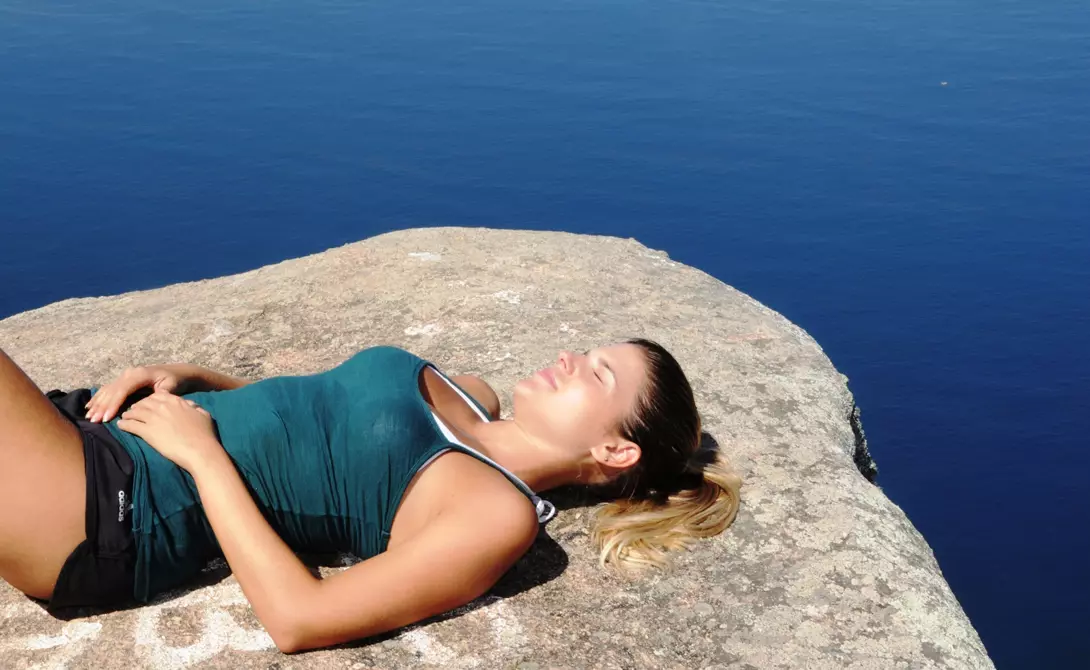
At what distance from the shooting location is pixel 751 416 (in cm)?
438

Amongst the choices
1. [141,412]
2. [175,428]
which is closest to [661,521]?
[175,428]

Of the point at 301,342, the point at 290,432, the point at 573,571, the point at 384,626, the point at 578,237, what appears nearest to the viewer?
the point at 384,626

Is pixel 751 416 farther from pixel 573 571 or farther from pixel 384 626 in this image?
pixel 384 626

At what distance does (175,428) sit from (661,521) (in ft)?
4.94

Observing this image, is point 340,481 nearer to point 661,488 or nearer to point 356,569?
point 356,569

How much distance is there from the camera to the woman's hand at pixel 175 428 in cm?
307

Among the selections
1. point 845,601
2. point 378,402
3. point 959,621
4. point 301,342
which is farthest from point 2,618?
point 959,621

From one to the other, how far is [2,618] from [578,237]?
3.81m

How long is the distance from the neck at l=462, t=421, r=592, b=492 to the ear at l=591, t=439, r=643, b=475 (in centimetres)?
6

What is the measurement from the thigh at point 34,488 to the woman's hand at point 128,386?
1.09ft

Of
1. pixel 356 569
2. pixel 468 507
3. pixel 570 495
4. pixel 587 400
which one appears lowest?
pixel 570 495

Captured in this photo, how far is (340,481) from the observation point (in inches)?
126

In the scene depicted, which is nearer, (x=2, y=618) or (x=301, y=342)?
(x=2, y=618)

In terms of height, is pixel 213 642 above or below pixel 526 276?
below
